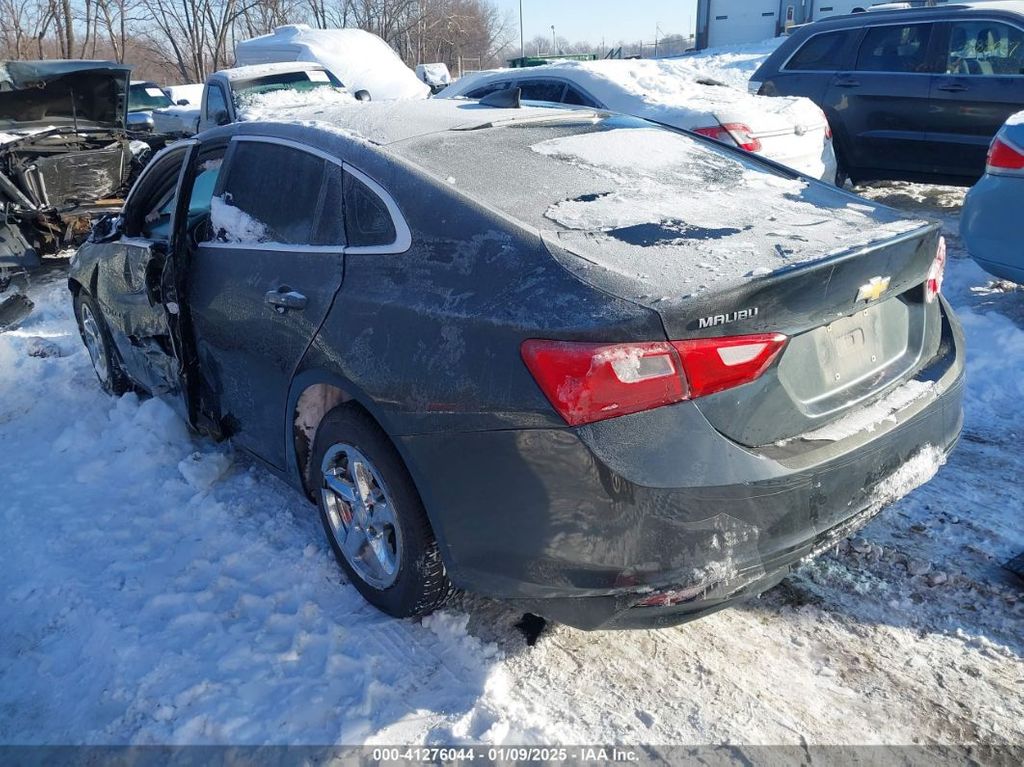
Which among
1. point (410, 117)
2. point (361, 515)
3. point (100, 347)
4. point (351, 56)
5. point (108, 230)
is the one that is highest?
point (351, 56)

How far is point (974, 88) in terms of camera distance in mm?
7469

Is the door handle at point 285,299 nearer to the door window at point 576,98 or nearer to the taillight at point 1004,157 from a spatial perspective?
the taillight at point 1004,157

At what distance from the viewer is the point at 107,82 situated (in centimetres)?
974

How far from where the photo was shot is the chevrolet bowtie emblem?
247 cm

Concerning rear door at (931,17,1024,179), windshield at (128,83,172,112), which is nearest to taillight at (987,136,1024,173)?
rear door at (931,17,1024,179)

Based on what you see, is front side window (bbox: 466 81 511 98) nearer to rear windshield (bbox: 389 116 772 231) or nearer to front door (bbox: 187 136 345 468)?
rear windshield (bbox: 389 116 772 231)

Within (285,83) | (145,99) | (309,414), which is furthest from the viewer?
(145,99)

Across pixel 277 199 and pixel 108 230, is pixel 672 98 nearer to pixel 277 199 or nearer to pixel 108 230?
pixel 108 230

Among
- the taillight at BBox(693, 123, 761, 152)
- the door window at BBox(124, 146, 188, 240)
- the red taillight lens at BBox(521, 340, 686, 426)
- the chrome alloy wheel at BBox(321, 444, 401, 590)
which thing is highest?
the taillight at BBox(693, 123, 761, 152)

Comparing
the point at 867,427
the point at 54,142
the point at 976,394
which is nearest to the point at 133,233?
the point at 867,427

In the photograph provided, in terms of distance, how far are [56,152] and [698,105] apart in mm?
7015

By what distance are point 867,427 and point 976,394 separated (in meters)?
2.43

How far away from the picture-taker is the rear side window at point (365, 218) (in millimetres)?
2719

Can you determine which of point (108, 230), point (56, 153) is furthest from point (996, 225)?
point (56, 153)
